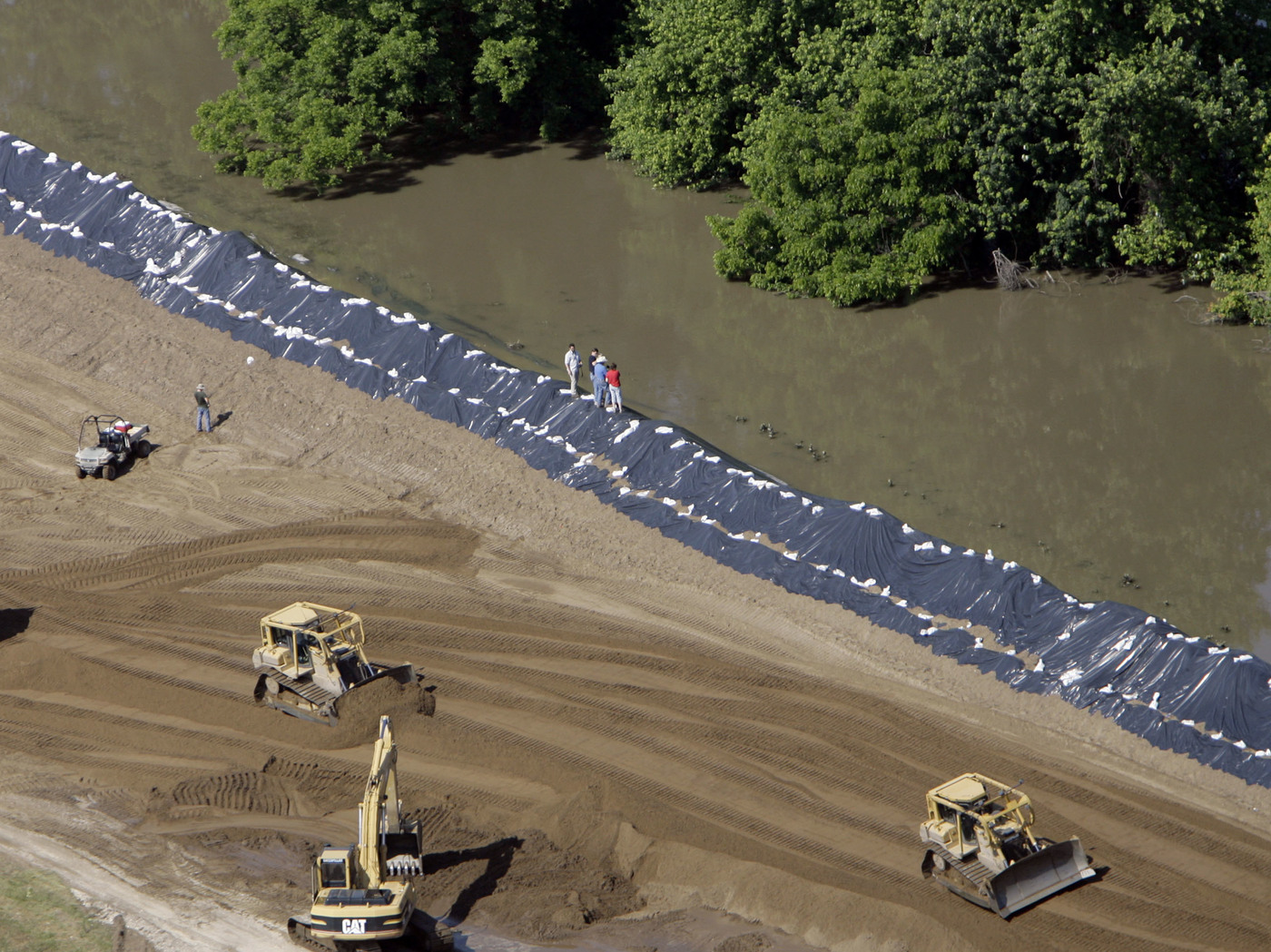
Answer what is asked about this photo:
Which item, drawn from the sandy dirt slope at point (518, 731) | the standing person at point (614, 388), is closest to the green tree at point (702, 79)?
the standing person at point (614, 388)

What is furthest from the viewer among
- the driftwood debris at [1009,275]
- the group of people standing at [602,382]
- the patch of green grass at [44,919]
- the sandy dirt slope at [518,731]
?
the driftwood debris at [1009,275]

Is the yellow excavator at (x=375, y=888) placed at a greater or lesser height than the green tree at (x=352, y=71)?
lesser

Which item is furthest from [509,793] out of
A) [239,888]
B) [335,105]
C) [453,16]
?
[453,16]

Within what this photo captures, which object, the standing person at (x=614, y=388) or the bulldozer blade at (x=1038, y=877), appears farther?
the standing person at (x=614, y=388)

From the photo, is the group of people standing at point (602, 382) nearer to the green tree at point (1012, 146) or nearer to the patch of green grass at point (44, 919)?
the green tree at point (1012, 146)

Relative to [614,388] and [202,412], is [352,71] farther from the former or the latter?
[614,388]

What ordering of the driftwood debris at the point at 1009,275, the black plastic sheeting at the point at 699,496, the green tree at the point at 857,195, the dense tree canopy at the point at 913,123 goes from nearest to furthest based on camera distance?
the black plastic sheeting at the point at 699,496, the dense tree canopy at the point at 913,123, the green tree at the point at 857,195, the driftwood debris at the point at 1009,275

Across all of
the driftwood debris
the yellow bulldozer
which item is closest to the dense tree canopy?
the driftwood debris

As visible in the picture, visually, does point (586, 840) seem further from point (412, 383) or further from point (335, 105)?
point (335, 105)
